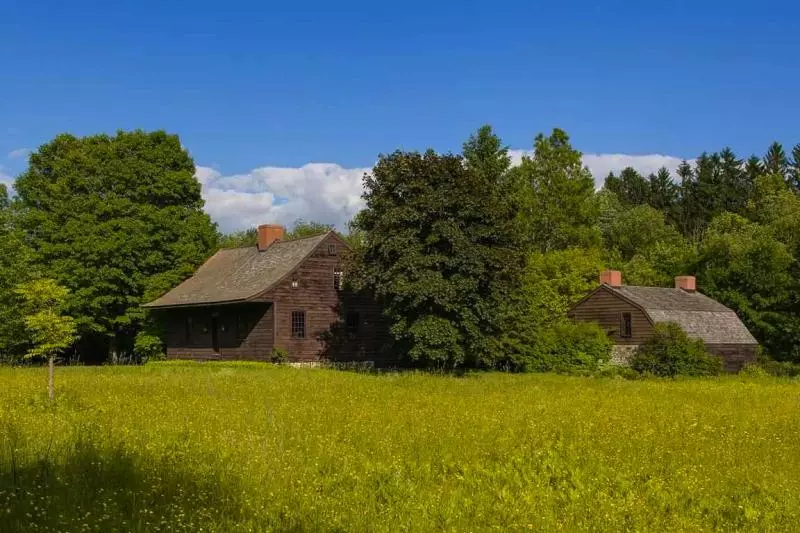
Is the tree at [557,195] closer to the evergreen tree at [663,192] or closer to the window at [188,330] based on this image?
the window at [188,330]

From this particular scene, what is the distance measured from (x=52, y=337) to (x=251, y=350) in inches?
888

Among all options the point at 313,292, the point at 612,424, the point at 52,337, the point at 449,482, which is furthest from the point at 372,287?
the point at 449,482

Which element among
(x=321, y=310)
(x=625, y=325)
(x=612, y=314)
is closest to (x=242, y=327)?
(x=321, y=310)

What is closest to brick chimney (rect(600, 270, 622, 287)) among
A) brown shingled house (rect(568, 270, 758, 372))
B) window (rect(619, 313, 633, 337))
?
brown shingled house (rect(568, 270, 758, 372))

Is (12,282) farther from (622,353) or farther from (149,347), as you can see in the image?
(622,353)

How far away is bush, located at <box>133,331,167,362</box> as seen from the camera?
49.1m

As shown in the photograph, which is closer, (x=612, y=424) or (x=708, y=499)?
(x=708, y=499)

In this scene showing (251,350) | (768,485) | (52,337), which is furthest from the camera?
(251,350)

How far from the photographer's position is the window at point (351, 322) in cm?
4353

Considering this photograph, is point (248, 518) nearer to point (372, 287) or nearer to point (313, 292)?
point (372, 287)

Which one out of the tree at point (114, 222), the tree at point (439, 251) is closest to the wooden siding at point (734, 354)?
the tree at point (439, 251)

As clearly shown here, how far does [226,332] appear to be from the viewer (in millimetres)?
43500

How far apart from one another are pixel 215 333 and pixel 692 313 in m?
30.7

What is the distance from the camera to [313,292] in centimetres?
4222
